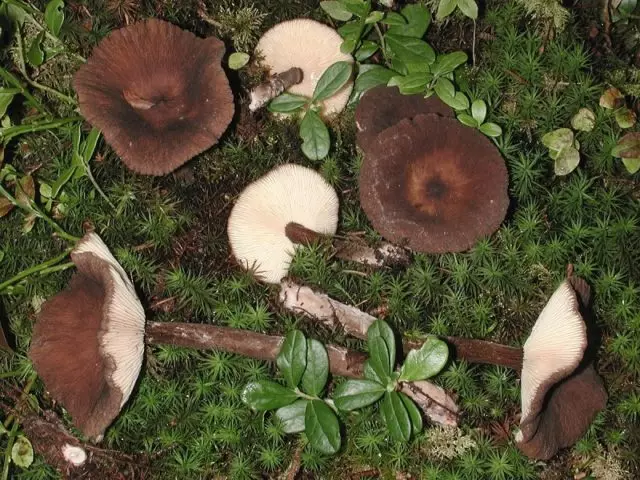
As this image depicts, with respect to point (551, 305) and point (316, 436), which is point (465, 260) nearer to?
point (551, 305)

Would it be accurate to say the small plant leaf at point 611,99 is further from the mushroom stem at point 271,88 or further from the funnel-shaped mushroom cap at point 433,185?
the mushroom stem at point 271,88

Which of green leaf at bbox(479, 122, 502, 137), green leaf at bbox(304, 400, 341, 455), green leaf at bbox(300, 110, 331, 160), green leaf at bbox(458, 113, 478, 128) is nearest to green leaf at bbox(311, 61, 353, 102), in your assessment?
green leaf at bbox(300, 110, 331, 160)

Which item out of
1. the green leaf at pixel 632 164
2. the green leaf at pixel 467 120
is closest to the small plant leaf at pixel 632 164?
the green leaf at pixel 632 164

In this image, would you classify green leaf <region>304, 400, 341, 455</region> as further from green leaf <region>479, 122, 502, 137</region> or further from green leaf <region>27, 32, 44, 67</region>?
green leaf <region>27, 32, 44, 67</region>

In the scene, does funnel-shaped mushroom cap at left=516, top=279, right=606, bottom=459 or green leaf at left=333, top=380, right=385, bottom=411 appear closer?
funnel-shaped mushroom cap at left=516, top=279, right=606, bottom=459

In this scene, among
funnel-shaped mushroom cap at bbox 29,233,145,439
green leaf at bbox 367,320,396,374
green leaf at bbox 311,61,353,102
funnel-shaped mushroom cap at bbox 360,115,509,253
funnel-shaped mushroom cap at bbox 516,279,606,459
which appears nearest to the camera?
funnel-shaped mushroom cap at bbox 516,279,606,459

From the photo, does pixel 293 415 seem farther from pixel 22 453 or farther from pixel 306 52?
pixel 306 52

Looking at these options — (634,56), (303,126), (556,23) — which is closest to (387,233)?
(303,126)

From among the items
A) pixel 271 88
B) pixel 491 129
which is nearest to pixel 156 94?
pixel 271 88
